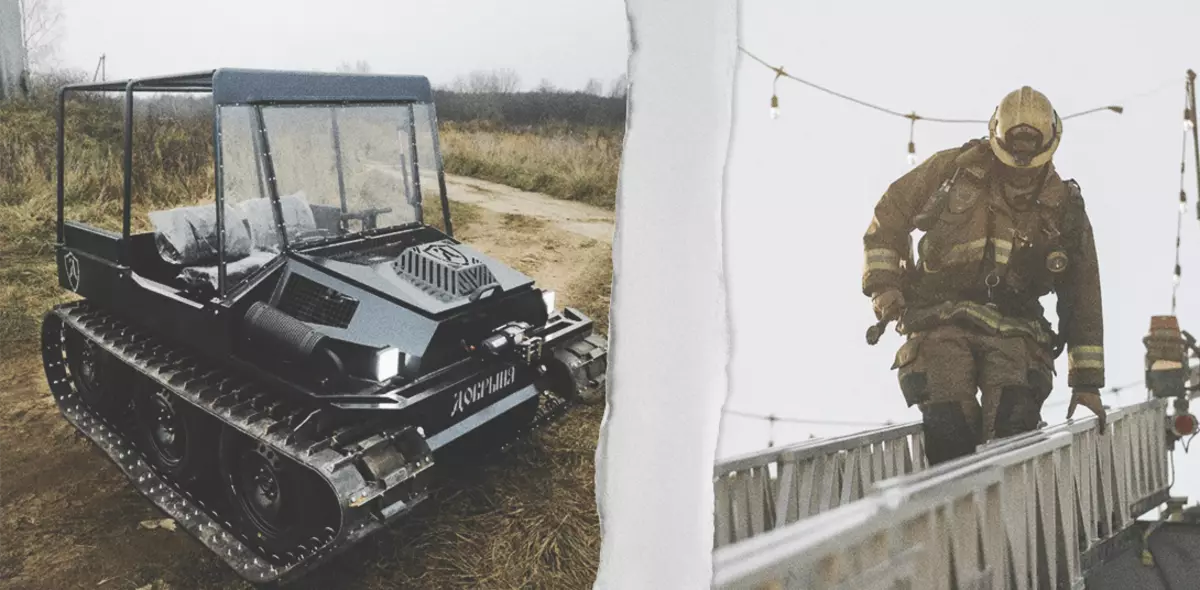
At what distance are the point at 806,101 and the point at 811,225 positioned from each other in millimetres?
194

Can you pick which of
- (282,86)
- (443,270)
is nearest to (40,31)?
(282,86)

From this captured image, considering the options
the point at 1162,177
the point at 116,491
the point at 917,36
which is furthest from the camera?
the point at 116,491

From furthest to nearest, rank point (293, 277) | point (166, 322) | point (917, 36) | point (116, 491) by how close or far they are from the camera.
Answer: point (166, 322), point (293, 277), point (116, 491), point (917, 36)

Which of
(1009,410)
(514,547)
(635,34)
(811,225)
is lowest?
(514,547)

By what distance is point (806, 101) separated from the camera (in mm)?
1272

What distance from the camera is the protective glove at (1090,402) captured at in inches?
44.1

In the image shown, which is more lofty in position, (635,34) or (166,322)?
(635,34)

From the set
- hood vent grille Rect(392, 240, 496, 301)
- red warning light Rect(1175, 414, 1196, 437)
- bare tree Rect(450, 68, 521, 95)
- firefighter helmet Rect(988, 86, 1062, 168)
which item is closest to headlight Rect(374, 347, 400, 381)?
hood vent grille Rect(392, 240, 496, 301)

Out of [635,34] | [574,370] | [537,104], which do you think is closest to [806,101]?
[635,34]

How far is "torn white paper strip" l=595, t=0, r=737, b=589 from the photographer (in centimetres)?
133

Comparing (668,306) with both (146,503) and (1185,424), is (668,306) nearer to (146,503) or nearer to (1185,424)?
(1185,424)

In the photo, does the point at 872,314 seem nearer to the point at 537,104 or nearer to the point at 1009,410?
the point at 1009,410

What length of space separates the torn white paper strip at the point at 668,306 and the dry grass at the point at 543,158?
0.12 ft

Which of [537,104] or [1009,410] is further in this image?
[537,104]
